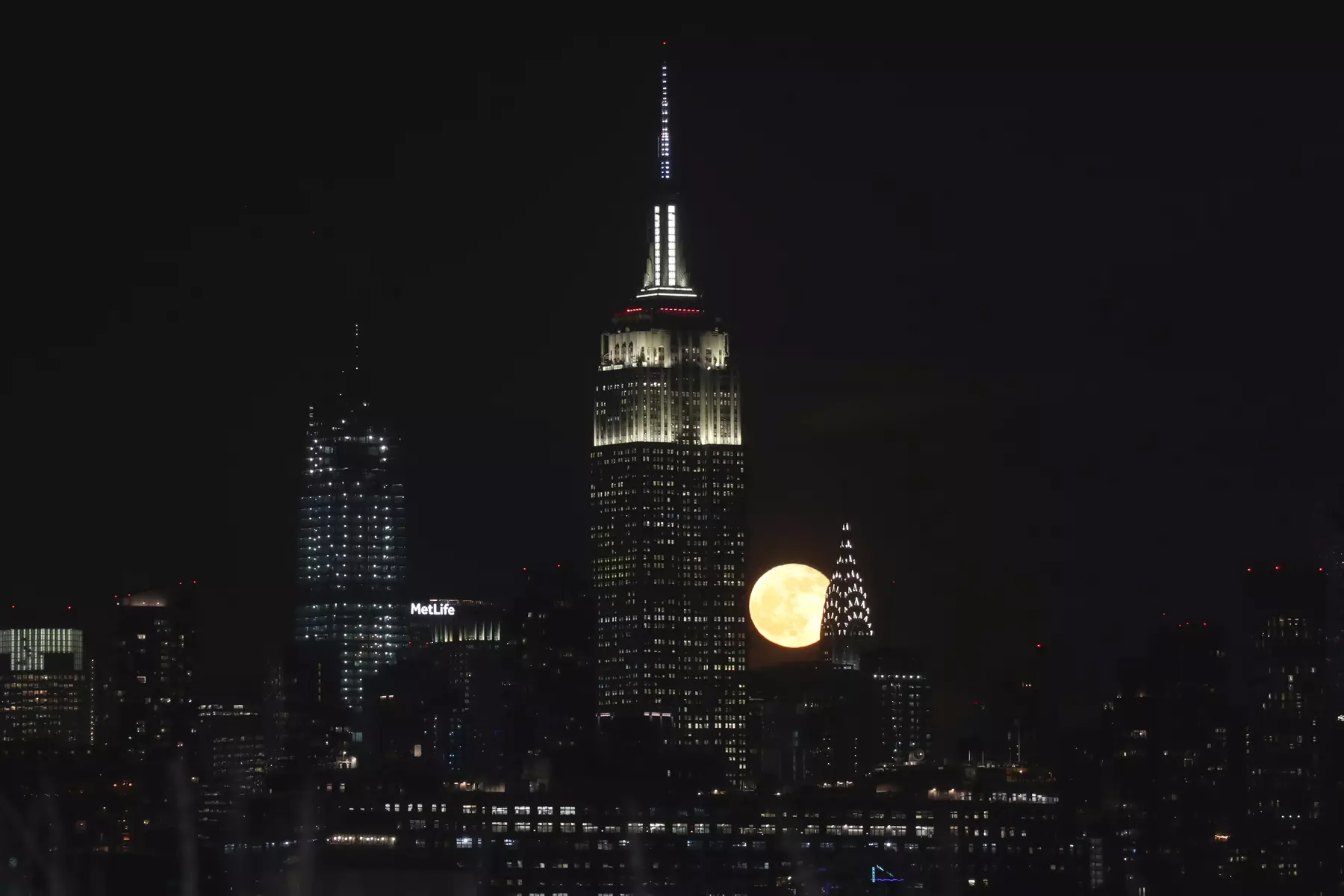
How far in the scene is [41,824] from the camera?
198 meters

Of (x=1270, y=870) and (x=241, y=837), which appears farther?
(x=241, y=837)

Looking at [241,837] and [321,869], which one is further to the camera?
[241,837]

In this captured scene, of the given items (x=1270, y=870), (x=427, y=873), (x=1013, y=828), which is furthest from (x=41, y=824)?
(x=1270, y=870)

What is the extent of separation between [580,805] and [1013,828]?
28.8 meters

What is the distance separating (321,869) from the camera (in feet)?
606

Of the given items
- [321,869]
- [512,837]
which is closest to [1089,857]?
[512,837]

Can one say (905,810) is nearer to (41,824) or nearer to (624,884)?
(624,884)

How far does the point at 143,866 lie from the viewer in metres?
176

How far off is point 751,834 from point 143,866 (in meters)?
41.7

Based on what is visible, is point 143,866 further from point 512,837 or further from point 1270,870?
point 1270,870

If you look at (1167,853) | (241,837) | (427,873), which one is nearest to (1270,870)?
(1167,853)

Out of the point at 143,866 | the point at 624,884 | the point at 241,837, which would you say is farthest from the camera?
the point at 241,837

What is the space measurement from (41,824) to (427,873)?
1176 inches

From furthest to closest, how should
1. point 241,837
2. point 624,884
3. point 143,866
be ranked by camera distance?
point 241,837 < point 624,884 < point 143,866
